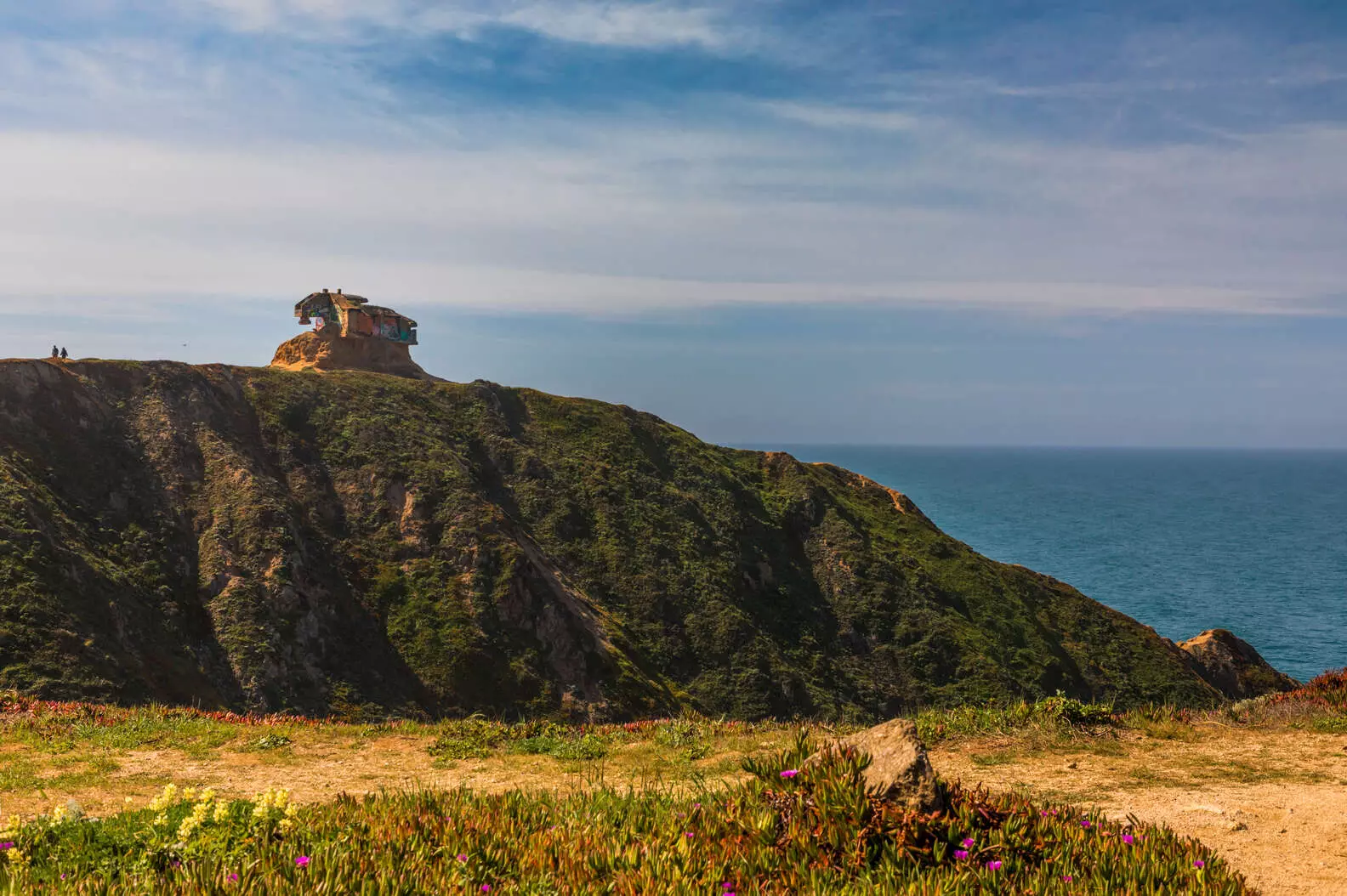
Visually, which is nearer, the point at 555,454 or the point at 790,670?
the point at 790,670

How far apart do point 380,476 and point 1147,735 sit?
4576 cm

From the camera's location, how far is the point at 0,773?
1378 cm

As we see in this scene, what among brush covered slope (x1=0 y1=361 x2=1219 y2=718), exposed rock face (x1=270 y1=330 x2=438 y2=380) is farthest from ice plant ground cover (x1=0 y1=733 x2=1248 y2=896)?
exposed rock face (x1=270 y1=330 x2=438 y2=380)

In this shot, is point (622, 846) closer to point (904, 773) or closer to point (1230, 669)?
point (904, 773)

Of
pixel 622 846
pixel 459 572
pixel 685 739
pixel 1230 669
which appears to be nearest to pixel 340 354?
pixel 459 572

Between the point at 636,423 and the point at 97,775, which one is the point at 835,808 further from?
the point at 636,423

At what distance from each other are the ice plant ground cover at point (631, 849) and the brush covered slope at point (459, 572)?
2749 centimetres

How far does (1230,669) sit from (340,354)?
72911 mm

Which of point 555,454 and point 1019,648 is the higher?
point 555,454

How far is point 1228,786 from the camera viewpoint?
37.7 feet

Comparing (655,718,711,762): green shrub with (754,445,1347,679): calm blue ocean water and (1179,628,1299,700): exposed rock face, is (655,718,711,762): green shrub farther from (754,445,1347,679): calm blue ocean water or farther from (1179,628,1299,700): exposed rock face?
(754,445,1347,679): calm blue ocean water

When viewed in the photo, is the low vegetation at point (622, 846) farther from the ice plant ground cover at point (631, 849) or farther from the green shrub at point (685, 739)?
the green shrub at point (685, 739)

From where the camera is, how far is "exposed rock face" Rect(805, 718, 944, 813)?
7965mm

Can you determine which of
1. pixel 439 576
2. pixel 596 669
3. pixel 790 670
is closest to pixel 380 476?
pixel 439 576
